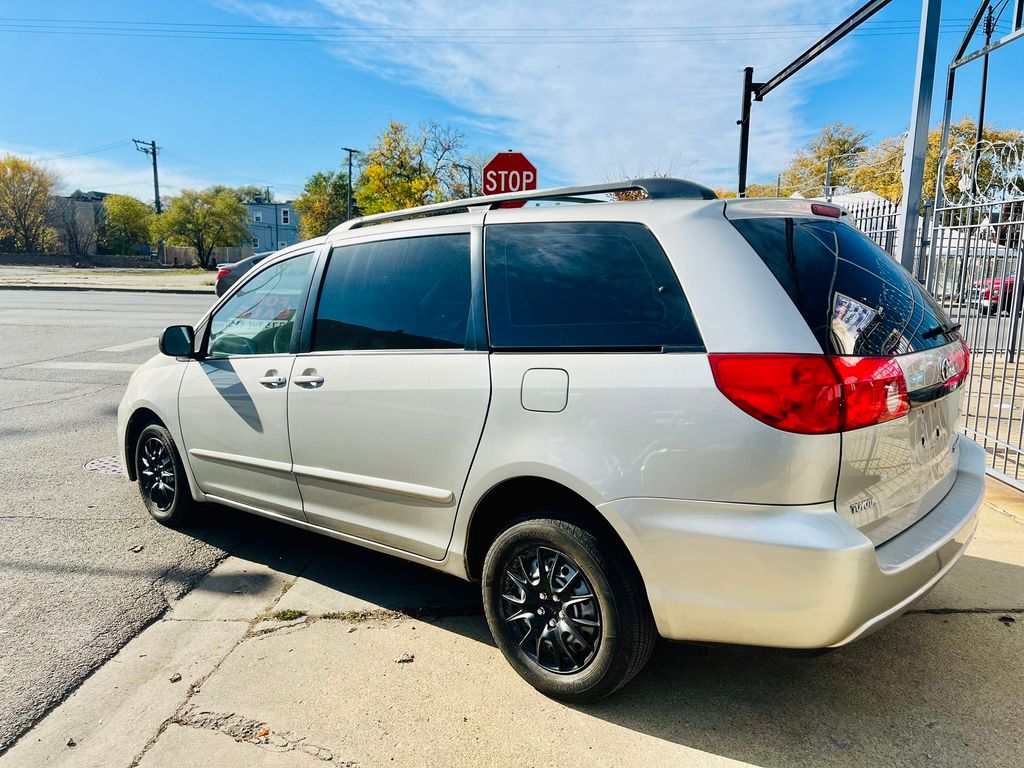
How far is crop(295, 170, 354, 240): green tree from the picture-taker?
246 feet

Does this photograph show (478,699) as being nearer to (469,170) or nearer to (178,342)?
(178,342)

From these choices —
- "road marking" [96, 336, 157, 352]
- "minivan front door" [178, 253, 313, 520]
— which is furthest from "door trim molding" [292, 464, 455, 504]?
"road marking" [96, 336, 157, 352]

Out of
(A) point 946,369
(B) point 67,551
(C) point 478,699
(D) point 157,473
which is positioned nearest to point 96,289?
(D) point 157,473

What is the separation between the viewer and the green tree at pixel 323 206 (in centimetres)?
7512

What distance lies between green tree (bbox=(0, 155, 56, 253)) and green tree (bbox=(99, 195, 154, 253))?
717cm

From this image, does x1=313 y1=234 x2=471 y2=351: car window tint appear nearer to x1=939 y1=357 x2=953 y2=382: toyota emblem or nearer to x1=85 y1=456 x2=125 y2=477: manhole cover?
x1=939 y1=357 x2=953 y2=382: toyota emblem

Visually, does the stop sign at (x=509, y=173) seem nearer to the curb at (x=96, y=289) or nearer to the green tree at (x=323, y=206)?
the curb at (x=96, y=289)

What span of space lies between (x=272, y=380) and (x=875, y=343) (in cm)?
272

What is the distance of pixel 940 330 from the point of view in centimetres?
283

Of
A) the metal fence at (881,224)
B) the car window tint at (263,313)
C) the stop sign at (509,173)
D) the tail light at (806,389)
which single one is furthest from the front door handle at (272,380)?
the metal fence at (881,224)

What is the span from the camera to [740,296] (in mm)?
2316

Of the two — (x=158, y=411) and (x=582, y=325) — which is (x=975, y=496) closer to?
(x=582, y=325)

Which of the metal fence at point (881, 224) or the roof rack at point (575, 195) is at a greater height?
the metal fence at point (881, 224)

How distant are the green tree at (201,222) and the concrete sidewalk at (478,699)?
75096 millimetres
